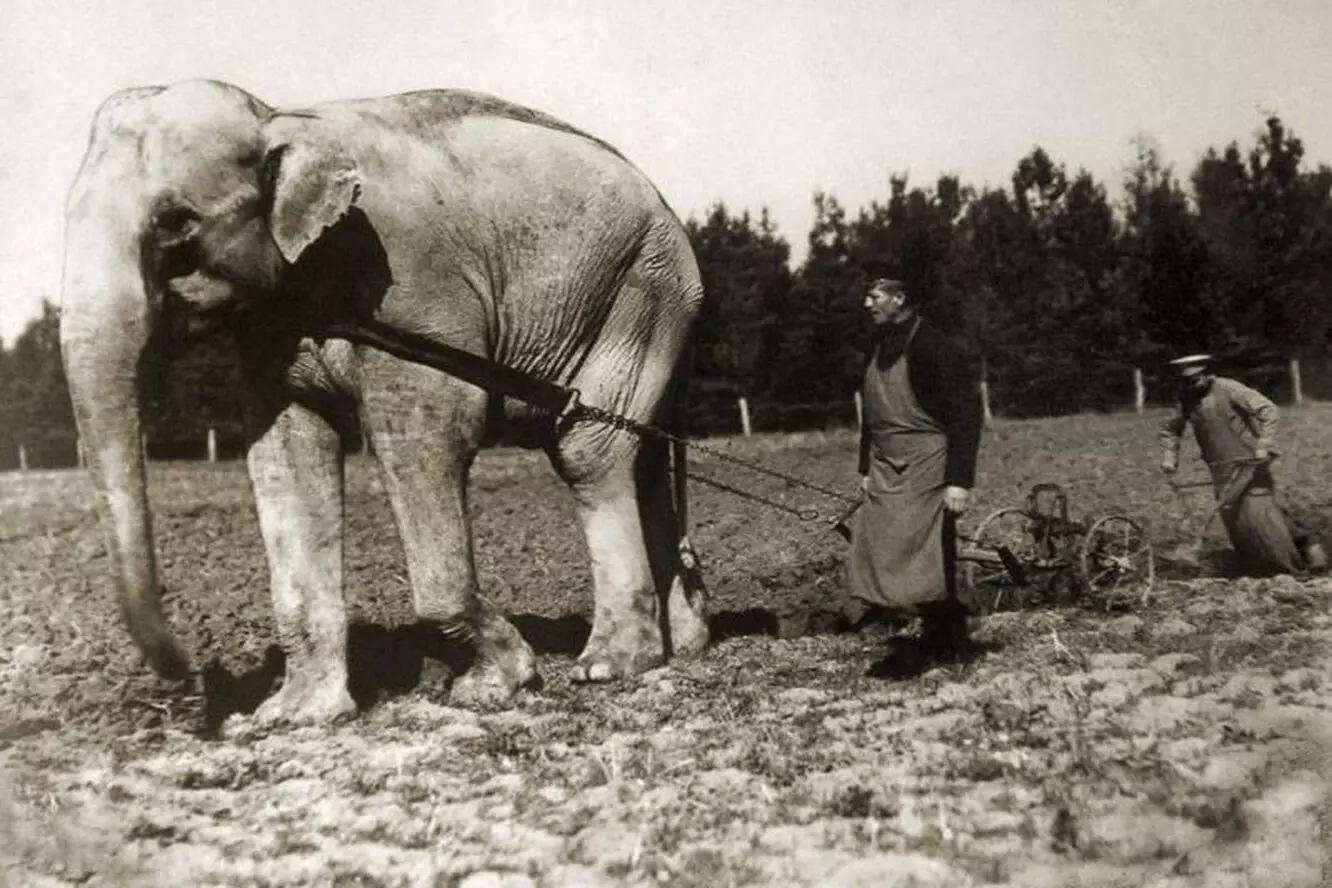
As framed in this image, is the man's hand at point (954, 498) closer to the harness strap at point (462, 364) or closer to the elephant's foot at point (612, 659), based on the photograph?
the elephant's foot at point (612, 659)

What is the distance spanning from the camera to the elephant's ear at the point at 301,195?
175 inches

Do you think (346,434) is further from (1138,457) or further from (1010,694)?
(1138,457)

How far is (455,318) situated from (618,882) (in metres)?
2.21

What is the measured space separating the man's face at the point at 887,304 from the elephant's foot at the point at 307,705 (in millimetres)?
2379

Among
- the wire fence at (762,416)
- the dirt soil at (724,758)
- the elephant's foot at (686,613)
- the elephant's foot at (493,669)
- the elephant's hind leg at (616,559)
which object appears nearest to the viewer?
the dirt soil at (724,758)

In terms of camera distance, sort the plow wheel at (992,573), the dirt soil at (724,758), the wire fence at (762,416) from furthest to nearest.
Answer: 1. the wire fence at (762,416)
2. the plow wheel at (992,573)
3. the dirt soil at (724,758)

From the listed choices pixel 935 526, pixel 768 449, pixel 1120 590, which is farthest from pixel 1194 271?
pixel 935 526

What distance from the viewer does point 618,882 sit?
10.8 feet

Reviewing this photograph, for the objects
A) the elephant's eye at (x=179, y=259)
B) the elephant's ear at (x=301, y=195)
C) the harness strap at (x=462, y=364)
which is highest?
the elephant's ear at (x=301, y=195)

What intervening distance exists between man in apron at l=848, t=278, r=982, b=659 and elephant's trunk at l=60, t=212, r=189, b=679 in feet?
8.21

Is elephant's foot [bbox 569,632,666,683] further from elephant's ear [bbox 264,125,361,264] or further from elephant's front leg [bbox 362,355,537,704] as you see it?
elephant's ear [bbox 264,125,361,264]

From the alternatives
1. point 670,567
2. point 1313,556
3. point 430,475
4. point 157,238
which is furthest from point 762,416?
point 157,238

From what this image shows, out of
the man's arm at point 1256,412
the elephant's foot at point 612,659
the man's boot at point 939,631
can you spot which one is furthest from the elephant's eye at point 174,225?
the man's arm at point 1256,412

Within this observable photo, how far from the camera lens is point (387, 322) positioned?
4648 millimetres
